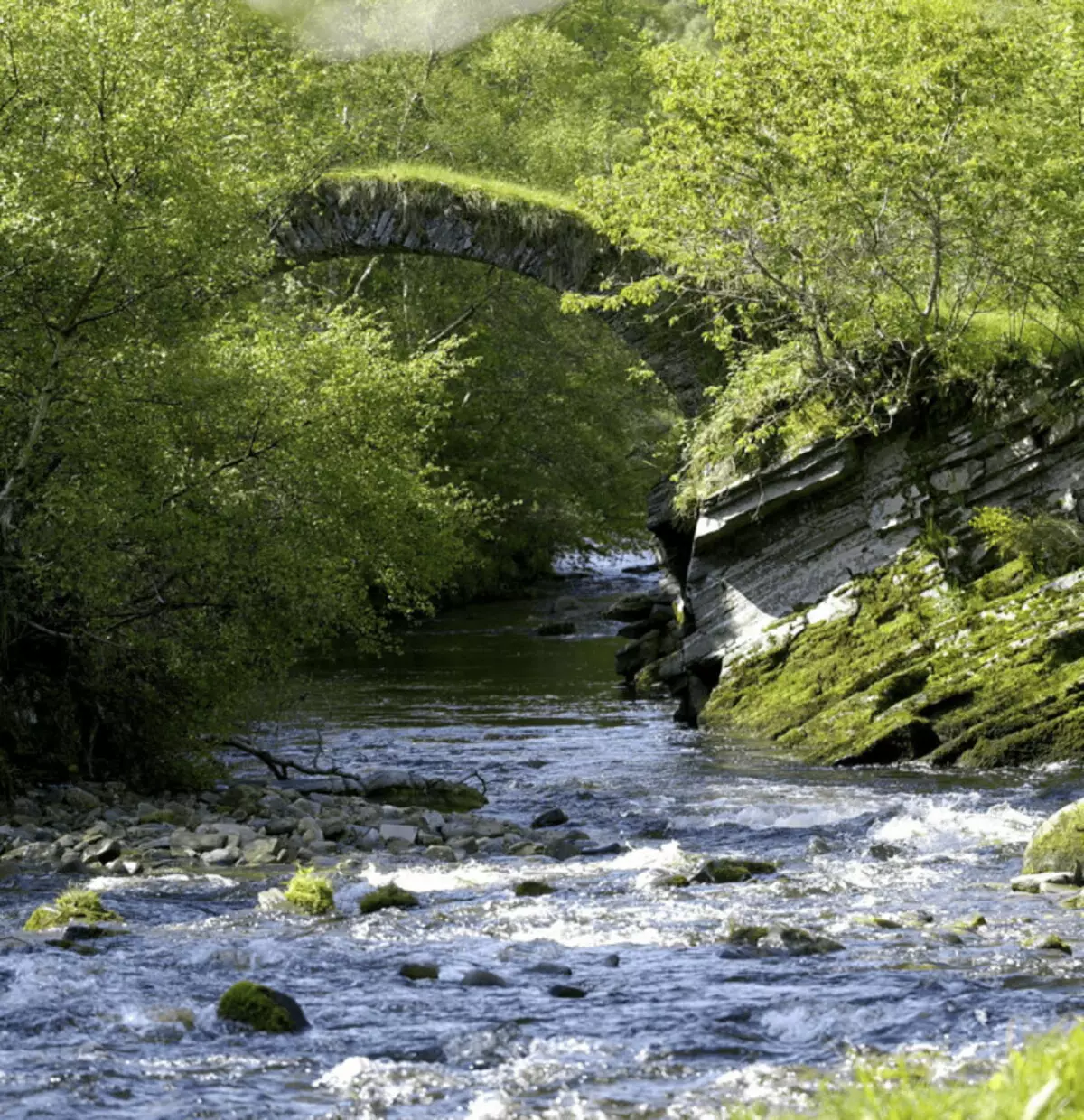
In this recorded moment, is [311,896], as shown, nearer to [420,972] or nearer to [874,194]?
[420,972]

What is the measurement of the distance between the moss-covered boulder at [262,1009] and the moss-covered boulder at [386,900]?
2.38 metres

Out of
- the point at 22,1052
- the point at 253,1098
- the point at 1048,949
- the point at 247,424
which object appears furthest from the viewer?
the point at 247,424

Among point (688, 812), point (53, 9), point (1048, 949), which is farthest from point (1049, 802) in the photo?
point (53, 9)

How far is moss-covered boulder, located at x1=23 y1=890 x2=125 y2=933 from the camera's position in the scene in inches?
392

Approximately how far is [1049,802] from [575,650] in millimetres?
18066

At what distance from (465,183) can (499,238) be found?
1.16 metres

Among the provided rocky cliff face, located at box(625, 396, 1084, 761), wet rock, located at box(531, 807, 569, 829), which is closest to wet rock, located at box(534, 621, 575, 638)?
rocky cliff face, located at box(625, 396, 1084, 761)

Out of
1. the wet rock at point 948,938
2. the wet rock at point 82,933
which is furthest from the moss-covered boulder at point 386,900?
the wet rock at point 948,938

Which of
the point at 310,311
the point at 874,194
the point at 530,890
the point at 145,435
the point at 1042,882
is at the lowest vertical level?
the point at 1042,882

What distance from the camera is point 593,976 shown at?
344 inches

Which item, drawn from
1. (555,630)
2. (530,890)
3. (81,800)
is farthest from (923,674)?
(555,630)

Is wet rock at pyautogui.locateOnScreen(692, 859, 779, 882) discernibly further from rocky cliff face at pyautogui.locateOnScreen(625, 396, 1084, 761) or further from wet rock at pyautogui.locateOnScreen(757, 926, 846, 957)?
rocky cliff face at pyautogui.locateOnScreen(625, 396, 1084, 761)

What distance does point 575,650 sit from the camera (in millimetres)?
31812

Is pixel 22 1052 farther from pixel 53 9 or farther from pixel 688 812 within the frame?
pixel 53 9
